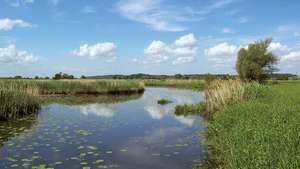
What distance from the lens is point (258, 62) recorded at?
58.7 metres

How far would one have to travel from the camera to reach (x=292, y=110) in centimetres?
1132

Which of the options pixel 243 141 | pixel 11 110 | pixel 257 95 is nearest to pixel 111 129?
pixel 11 110

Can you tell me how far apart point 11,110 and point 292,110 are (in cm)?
1687

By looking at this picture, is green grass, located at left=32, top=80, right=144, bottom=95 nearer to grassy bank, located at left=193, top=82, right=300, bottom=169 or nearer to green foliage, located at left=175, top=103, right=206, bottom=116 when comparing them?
green foliage, located at left=175, top=103, right=206, bottom=116

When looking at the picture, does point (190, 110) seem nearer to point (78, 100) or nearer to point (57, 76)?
point (78, 100)

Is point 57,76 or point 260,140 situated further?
point 57,76

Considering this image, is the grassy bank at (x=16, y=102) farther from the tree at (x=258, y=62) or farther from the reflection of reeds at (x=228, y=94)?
the tree at (x=258, y=62)

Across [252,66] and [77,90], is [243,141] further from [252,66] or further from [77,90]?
[252,66]

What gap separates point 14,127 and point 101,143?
6.44m

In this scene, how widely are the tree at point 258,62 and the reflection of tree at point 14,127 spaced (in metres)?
44.2

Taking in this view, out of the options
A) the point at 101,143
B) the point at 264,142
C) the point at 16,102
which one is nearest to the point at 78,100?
the point at 16,102

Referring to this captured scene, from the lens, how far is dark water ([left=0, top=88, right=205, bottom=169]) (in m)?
11.2

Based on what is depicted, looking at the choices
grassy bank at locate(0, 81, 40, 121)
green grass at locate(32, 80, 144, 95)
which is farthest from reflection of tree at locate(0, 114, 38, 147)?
green grass at locate(32, 80, 144, 95)

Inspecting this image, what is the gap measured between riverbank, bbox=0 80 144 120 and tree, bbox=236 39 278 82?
19.2 meters
